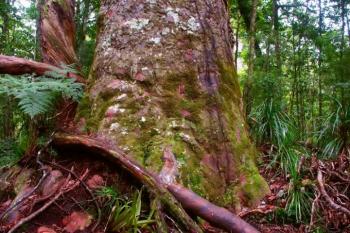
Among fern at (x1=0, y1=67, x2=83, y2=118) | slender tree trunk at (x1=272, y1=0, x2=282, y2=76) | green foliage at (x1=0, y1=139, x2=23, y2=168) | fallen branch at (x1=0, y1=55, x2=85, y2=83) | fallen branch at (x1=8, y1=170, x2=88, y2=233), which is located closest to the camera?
fallen branch at (x1=8, y1=170, x2=88, y2=233)

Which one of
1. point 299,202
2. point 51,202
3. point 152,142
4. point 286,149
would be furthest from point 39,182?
point 286,149

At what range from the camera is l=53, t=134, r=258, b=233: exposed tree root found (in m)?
2.70

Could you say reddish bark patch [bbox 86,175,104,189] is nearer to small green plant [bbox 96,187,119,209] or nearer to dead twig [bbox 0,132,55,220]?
small green plant [bbox 96,187,119,209]

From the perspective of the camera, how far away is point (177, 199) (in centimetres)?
289

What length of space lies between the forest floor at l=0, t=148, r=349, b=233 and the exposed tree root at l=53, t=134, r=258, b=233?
10 cm

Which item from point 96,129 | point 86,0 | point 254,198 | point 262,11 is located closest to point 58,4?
point 96,129

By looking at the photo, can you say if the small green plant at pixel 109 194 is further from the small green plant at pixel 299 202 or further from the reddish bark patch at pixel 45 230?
the small green plant at pixel 299 202

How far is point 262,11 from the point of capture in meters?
14.3

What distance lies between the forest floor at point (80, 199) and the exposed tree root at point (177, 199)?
102 millimetres

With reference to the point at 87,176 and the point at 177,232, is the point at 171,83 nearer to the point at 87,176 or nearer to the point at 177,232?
the point at 87,176

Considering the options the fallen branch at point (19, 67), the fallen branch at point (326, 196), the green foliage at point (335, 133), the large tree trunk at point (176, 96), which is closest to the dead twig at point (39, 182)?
the large tree trunk at point (176, 96)

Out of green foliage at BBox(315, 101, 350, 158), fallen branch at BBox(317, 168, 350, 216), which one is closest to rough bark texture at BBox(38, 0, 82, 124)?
fallen branch at BBox(317, 168, 350, 216)

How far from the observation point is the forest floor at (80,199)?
267cm

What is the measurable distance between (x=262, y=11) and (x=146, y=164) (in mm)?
12418
